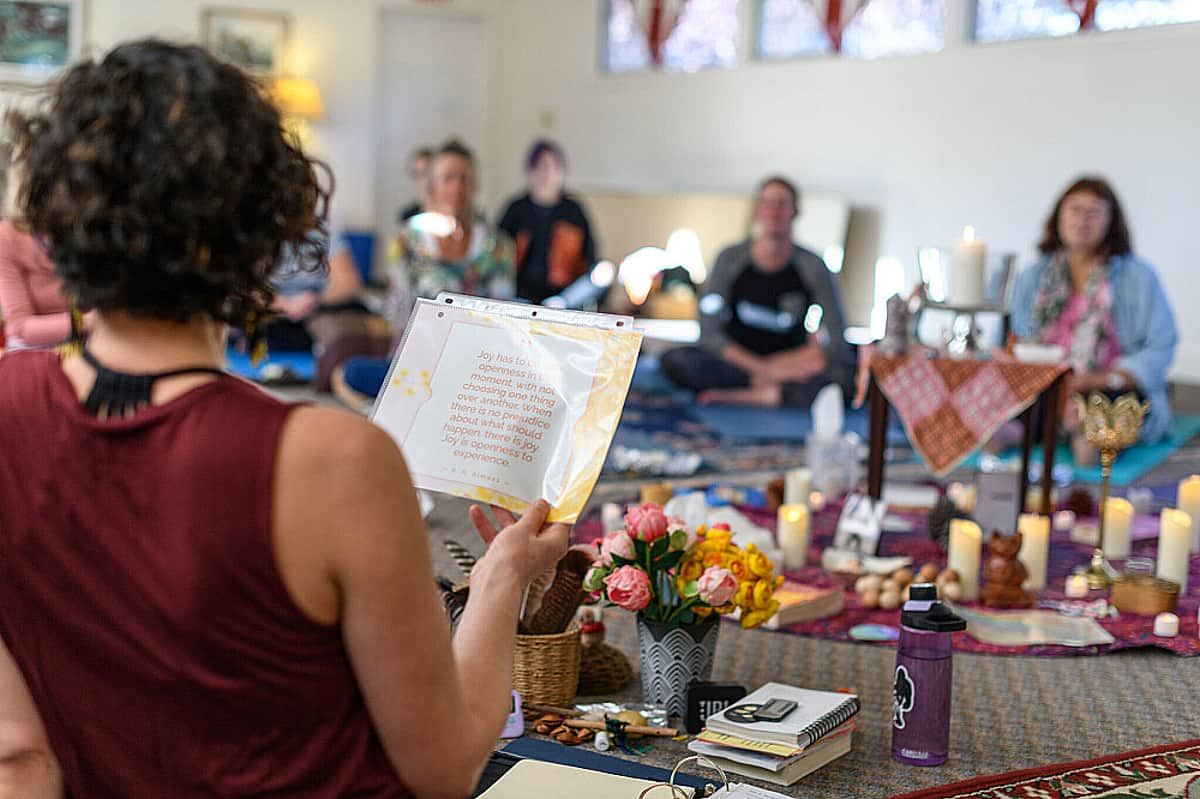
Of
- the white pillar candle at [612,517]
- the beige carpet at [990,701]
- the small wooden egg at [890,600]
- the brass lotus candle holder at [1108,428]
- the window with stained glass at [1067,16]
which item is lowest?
the beige carpet at [990,701]

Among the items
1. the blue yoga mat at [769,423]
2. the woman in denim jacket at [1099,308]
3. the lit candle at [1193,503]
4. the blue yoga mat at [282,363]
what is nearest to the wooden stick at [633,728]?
the lit candle at [1193,503]

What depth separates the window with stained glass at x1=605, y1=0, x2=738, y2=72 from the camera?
865cm

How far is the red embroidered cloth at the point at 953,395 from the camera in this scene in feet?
12.4

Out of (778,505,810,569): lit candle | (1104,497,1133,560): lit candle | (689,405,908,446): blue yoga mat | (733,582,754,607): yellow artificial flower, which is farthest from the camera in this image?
(689,405,908,446): blue yoga mat

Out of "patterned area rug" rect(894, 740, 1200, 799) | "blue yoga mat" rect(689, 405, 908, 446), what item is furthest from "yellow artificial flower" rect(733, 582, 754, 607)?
"blue yoga mat" rect(689, 405, 908, 446)

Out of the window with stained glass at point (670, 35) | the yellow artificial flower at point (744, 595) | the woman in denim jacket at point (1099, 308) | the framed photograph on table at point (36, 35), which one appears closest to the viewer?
the yellow artificial flower at point (744, 595)

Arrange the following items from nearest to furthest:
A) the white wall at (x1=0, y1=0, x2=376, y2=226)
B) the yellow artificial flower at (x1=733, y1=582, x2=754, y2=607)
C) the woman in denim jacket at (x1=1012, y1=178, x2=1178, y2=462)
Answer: the yellow artificial flower at (x1=733, y1=582, x2=754, y2=607), the woman in denim jacket at (x1=1012, y1=178, x2=1178, y2=462), the white wall at (x1=0, y1=0, x2=376, y2=226)

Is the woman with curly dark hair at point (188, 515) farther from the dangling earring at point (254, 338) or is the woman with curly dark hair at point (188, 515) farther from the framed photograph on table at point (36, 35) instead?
the framed photograph on table at point (36, 35)

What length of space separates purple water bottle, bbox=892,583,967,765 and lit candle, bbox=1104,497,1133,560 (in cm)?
158

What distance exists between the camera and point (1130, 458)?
5305mm

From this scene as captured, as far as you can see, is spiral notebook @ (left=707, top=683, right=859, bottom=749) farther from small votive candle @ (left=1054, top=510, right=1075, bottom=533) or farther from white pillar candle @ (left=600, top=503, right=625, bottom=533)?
small votive candle @ (left=1054, top=510, right=1075, bottom=533)

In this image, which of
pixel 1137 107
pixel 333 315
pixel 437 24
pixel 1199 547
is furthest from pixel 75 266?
pixel 437 24

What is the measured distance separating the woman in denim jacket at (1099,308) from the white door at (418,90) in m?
5.90

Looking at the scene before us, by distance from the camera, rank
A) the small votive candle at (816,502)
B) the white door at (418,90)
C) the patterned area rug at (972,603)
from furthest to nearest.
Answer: the white door at (418,90)
the small votive candle at (816,502)
the patterned area rug at (972,603)
